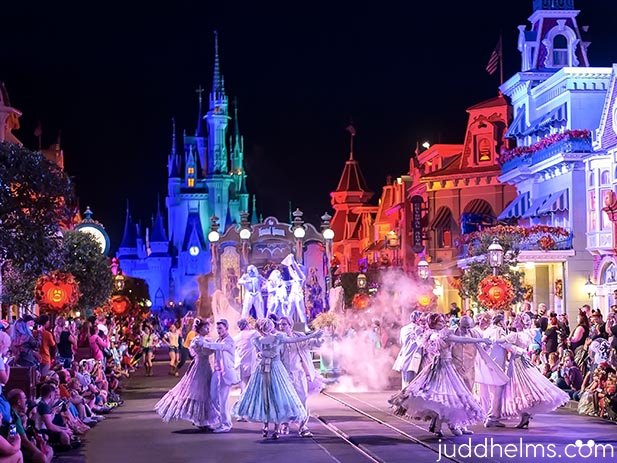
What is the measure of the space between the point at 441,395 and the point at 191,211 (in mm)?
129324

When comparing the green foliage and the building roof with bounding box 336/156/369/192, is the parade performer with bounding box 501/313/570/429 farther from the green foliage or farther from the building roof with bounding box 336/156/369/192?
the building roof with bounding box 336/156/369/192

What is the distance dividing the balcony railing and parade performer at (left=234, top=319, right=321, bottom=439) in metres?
26.6

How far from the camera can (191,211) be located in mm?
145625

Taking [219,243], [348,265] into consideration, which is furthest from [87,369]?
[348,265]

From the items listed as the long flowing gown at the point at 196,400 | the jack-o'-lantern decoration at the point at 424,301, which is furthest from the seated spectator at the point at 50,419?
the jack-o'-lantern decoration at the point at 424,301

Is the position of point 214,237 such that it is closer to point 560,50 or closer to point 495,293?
point 495,293

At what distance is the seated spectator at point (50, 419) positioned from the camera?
15.9 m

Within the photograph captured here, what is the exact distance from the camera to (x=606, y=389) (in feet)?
67.3

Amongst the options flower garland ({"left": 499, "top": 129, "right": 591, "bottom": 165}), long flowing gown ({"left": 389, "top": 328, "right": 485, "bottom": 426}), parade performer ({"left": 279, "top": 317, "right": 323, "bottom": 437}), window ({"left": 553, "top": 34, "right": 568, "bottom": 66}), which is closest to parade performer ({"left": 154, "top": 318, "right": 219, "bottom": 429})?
parade performer ({"left": 279, "top": 317, "right": 323, "bottom": 437})

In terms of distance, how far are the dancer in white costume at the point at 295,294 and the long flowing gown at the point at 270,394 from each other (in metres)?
18.9

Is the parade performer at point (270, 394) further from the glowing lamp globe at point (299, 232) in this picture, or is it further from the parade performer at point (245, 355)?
the glowing lamp globe at point (299, 232)

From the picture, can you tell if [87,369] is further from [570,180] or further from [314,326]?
[570,180]

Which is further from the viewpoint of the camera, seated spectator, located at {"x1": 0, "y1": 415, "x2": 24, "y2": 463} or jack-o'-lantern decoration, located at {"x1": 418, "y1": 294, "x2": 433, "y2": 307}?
jack-o'-lantern decoration, located at {"x1": 418, "y1": 294, "x2": 433, "y2": 307}

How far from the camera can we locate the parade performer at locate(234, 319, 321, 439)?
18188 mm
